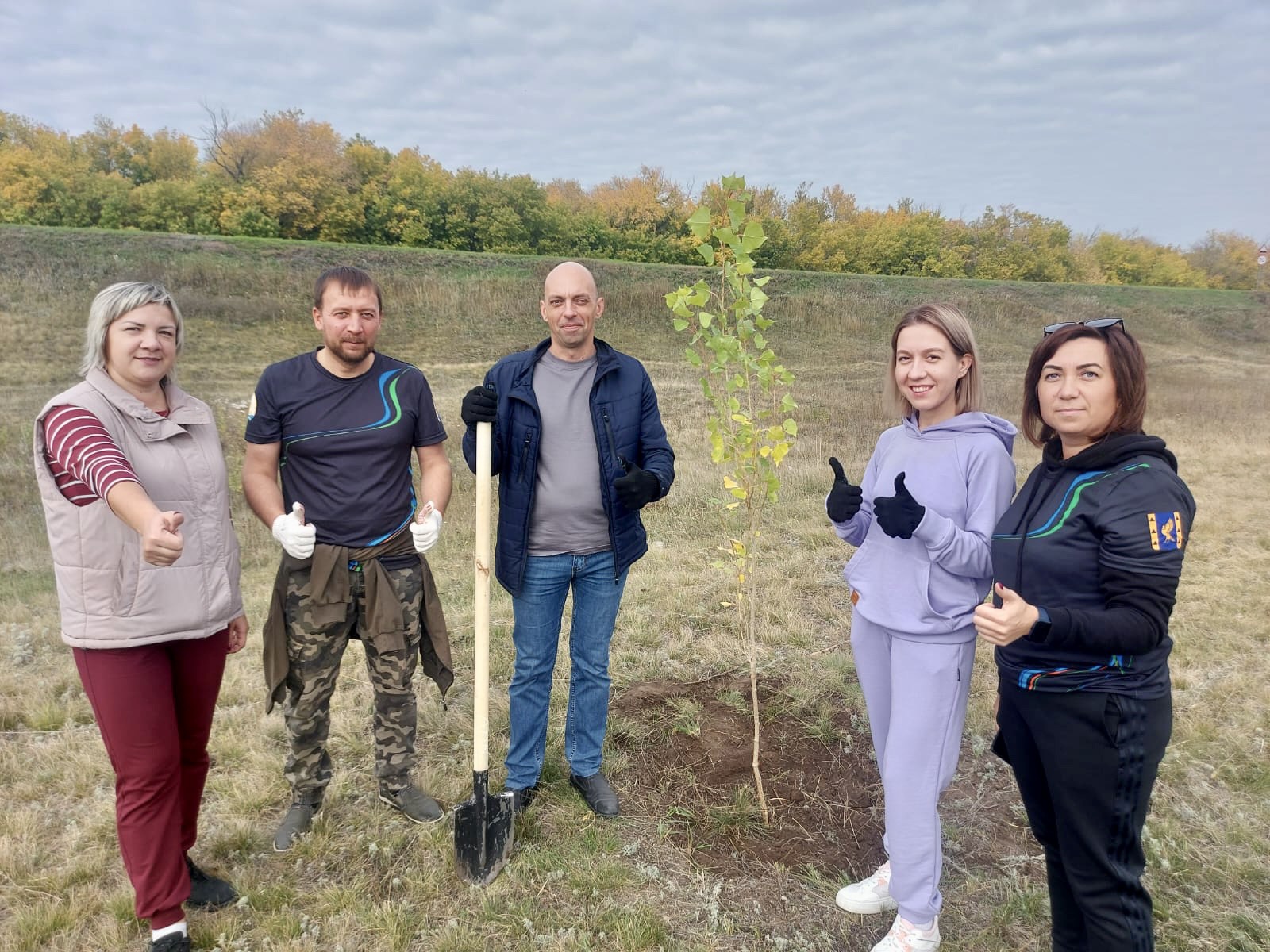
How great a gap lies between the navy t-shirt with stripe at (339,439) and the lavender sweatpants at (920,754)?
1.97m

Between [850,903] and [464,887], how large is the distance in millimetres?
1496

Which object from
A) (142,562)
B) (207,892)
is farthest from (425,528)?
(207,892)

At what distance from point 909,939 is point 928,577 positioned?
1218 mm

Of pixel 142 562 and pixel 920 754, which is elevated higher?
pixel 142 562

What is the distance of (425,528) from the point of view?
2756 millimetres

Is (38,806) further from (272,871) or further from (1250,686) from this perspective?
(1250,686)

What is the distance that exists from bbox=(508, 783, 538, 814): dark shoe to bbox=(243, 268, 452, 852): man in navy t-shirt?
75 centimetres

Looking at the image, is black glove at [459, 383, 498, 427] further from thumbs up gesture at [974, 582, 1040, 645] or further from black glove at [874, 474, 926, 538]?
thumbs up gesture at [974, 582, 1040, 645]

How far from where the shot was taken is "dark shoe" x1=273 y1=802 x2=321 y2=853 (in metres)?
3.00

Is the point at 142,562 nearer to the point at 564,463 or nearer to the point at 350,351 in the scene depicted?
the point at 350,351

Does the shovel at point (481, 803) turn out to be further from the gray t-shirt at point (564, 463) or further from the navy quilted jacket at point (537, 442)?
the gray t-shirt at point (564, 463)

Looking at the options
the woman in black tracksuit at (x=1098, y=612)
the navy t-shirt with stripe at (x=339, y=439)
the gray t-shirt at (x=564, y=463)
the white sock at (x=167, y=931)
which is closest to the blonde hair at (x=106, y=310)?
the navy t-shirt with stripe at (x=339, y=439)

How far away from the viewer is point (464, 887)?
2812 millimetres

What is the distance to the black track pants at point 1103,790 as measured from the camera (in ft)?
5.87
